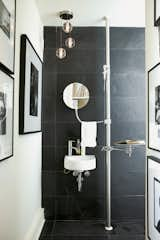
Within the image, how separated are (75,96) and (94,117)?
35cm

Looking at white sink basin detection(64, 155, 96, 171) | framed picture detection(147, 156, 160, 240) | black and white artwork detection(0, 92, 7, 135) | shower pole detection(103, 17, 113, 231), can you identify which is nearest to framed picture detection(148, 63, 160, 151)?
framed picture detection(147, 156, 160, 240)

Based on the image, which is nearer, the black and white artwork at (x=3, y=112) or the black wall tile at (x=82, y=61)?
the black and white artwork at (x=3, y=112)

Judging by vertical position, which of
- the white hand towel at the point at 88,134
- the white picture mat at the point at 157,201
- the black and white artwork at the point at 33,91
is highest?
the black and white artwork at the point at 33,91

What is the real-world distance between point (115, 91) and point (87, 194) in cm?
132

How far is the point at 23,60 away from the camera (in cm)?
194

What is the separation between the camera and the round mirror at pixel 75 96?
9.89ft

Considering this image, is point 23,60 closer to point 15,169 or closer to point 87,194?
point 15,169

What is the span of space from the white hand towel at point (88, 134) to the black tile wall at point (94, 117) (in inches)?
6.3

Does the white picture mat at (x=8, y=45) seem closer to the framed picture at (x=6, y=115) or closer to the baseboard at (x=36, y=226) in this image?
the framed picture at (x=6, y=115)

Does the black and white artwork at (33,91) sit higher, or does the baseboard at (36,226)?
the black and white artwork at (33,91)

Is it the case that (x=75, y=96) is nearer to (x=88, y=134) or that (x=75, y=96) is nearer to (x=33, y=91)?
(x=88, y=134)

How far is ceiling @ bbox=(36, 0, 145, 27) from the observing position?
8.32 feet

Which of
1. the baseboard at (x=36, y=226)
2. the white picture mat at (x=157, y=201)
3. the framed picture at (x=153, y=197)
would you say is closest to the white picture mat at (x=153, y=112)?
the framed picture at (x=153, y=197)

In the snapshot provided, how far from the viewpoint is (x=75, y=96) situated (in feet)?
9.90
